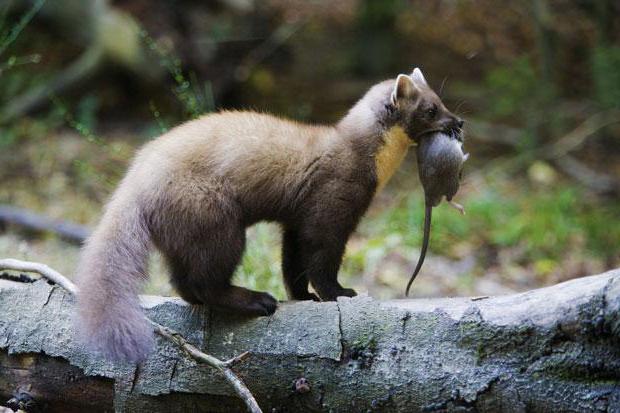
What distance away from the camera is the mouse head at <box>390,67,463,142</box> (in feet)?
14.4

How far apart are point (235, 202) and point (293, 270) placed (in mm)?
733

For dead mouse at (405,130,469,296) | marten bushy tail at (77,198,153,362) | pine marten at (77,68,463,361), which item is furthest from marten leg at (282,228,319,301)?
marten bushy tail at (77,198,153,362)

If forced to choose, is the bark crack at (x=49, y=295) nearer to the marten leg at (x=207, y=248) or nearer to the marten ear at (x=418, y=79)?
the marten leg at (x=207, y=248)

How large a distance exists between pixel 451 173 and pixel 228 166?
3.98ft

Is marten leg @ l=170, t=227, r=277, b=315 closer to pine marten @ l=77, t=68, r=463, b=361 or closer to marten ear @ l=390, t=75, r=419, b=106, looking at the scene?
pine marten @ l=77, t=68, r=463, b=361

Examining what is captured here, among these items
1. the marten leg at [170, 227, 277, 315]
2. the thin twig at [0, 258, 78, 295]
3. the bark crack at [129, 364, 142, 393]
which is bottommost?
the bark crack at [129, 364, 142, 393]

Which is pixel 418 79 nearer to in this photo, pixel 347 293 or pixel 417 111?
pixel 417 111

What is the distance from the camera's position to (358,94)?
10.9 metres

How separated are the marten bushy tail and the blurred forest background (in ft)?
6.29

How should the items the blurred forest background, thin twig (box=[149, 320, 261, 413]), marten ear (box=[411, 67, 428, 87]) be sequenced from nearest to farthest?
thin twig (box=[149, 320, 261, 413])
marten ear (box=[411, 67, 428, 87])
the blurred forest background

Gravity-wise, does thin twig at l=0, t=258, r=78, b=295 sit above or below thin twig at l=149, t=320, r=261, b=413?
above

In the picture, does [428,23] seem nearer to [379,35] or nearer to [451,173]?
[379,35]

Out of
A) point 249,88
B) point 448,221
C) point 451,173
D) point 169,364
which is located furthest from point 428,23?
point 169,364

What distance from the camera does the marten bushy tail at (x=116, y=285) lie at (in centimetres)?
298
